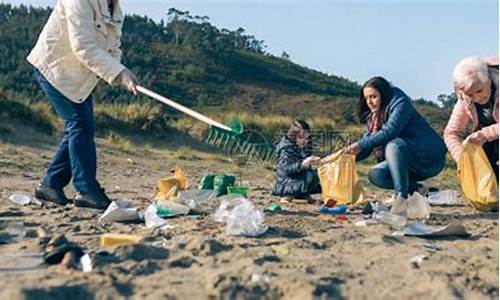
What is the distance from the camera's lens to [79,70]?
5.42 metres

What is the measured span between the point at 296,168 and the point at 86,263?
3013 millimetres

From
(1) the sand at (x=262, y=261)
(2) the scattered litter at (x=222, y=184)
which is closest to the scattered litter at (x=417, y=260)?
(1) the sand at (x=262, y=261)

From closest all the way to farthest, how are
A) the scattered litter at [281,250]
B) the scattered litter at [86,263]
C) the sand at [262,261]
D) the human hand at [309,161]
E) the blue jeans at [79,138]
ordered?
the sand at [262,261] < the scattered litter at [86,263] < the scattered litter at [281,250] < the blue jeans at [79,138] < the human hand at [309,161]

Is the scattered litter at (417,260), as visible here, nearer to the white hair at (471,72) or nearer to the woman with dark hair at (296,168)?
the white hair at (471,72)

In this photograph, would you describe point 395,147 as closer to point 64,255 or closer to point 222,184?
point 222,184

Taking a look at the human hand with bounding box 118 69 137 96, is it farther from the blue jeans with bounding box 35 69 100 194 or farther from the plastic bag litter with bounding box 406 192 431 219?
the plastic bag litter with bounding box 406 192 431 219

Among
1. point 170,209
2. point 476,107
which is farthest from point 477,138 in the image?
point 170,209

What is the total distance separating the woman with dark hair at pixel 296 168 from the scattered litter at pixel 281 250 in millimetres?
2157

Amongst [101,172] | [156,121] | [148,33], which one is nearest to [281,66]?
[148,33]

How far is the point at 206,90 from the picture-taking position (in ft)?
131

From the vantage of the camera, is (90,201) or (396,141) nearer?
(90,201)

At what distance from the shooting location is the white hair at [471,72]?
5406mm

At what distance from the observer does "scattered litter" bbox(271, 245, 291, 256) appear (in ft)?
13.0

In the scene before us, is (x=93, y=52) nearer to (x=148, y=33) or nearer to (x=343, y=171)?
(x=343, y=171)
